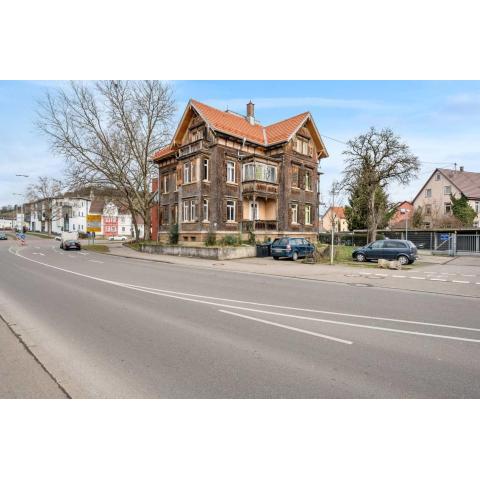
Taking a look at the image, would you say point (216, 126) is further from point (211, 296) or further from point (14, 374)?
point (14, 374)

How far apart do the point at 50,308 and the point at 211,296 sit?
4.10 metres

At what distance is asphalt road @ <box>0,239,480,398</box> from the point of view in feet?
12.7

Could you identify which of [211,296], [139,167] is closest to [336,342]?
[211,296]

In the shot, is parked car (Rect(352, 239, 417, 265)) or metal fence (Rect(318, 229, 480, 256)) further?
metal fence (Rect(318, 229, 480, 256))

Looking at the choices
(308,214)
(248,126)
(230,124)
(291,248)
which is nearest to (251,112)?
(248,126)

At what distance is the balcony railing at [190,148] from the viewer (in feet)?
89.4

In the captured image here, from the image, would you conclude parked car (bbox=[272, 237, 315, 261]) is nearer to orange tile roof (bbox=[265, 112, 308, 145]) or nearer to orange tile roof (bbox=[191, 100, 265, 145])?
orange tile roof (bbox=[191, 100, 265, 145])

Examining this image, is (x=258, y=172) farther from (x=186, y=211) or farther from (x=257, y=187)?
(x=186, y=211)

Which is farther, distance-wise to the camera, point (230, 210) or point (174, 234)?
point (174, 234)

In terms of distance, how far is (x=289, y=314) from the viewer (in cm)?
734

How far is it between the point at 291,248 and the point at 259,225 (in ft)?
21.7

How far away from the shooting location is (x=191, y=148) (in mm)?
28234

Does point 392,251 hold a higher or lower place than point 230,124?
lower

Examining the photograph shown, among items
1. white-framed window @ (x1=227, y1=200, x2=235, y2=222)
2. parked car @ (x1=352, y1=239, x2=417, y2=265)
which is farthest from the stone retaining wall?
parked car @ (x1=352, y1=239, x2=417, y2=265)
